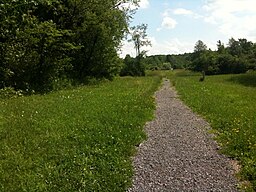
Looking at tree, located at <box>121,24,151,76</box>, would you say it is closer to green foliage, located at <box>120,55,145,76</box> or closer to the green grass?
green foliage, located at <box>120,55,145,76</box>

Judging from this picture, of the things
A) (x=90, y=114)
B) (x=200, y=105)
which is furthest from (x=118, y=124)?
(x=200, y=105)

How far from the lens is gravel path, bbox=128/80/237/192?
8.66 metres

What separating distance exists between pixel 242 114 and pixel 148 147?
7795mm

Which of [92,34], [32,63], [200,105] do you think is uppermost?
[92,34]

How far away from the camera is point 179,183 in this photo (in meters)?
8.72

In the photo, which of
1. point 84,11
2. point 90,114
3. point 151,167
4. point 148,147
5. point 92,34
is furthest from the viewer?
point 92,34

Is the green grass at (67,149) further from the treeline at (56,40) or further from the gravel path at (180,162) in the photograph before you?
the treeline at (56,40)

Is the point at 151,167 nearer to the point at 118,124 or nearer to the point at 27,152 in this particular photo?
the point at 27,152

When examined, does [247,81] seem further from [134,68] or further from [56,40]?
[134,68]

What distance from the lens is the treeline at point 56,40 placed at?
1135 inches

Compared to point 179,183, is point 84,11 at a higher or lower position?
higher

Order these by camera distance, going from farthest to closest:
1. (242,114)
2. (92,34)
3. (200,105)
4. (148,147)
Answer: (92,34)
(200,105)
(242,114)
(148,147)

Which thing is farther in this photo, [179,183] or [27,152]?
[27,152]

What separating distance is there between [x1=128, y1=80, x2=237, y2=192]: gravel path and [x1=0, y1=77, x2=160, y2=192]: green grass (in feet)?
1.40
